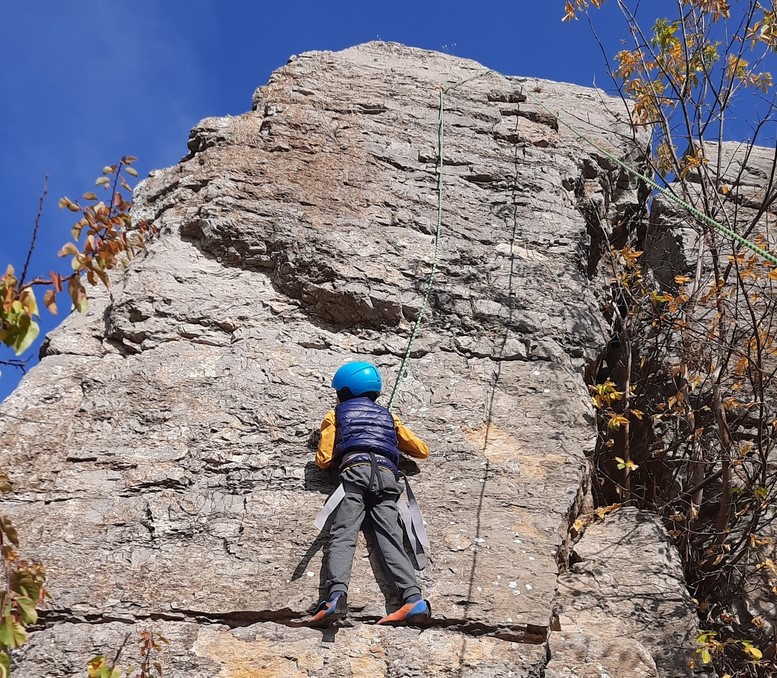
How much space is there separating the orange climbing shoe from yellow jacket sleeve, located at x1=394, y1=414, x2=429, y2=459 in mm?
983

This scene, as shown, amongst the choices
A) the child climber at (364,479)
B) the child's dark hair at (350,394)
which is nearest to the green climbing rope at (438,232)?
the child's dark hair at (350,394)

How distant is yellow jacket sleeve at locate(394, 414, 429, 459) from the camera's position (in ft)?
17.6

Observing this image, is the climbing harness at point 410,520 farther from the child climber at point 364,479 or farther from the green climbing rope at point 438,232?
the green climbing rope at point 438,232

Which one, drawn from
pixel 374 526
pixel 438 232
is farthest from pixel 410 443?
pixel 438 232

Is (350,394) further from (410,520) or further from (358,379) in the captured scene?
(410,520)

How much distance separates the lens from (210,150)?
747cm

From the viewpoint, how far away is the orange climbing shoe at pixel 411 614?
15.1 feet

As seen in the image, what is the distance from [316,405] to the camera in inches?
227

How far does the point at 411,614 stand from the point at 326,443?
1.11 m

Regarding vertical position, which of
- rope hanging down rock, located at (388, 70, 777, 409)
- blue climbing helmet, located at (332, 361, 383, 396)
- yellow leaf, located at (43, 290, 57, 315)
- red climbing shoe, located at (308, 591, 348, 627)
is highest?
rope hanging down rock, located at (388, 70, 777, 409)

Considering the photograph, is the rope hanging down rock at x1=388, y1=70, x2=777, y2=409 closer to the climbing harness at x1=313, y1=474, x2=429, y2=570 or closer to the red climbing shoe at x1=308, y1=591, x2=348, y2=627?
the climbing harness at x1=313, y1=474, x2=429, y2=570

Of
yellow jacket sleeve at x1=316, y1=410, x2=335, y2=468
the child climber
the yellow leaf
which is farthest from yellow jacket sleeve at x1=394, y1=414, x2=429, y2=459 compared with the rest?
the yellow leaf

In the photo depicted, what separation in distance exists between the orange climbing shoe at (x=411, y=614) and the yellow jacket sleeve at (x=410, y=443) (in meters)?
0.98

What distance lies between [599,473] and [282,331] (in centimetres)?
257
